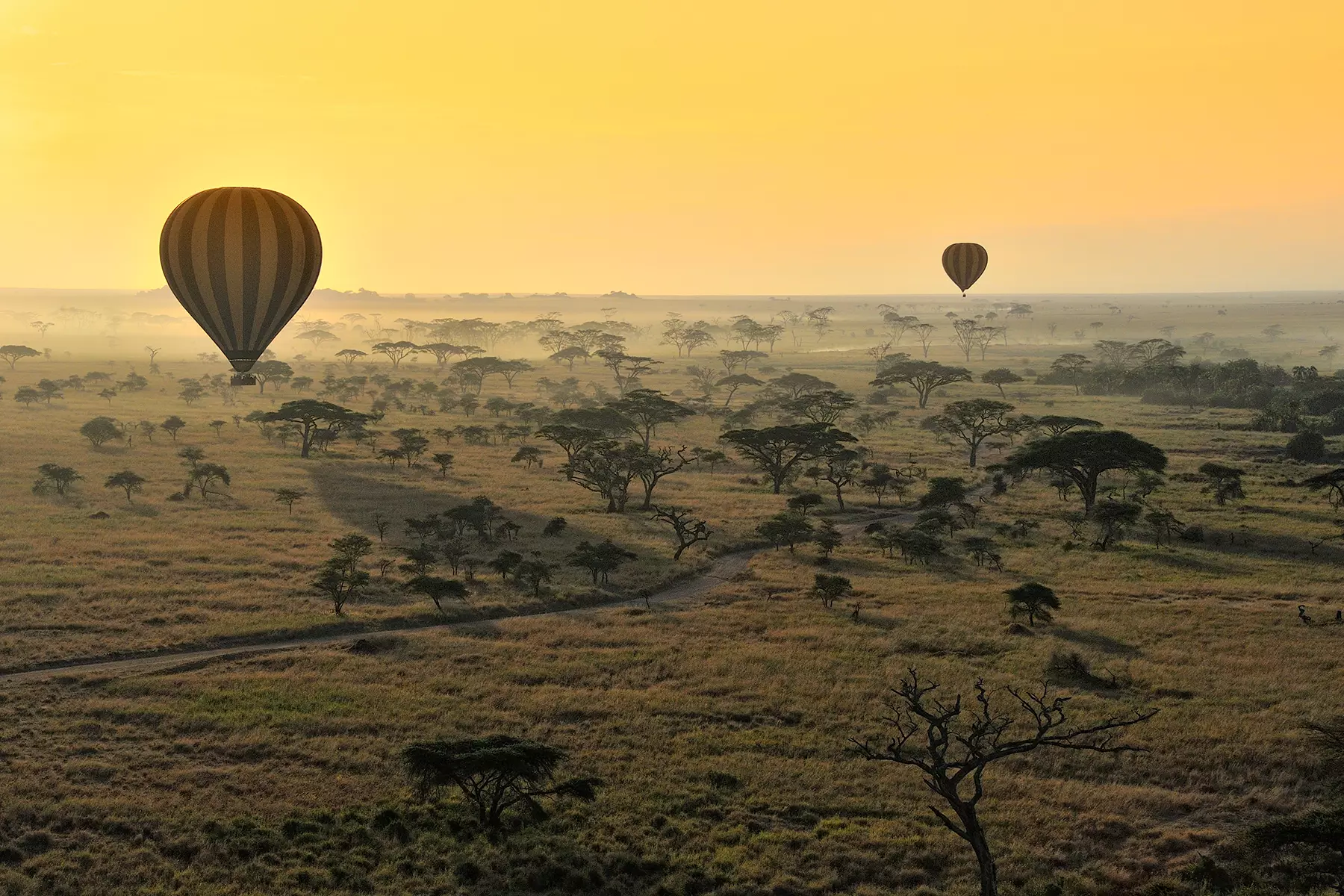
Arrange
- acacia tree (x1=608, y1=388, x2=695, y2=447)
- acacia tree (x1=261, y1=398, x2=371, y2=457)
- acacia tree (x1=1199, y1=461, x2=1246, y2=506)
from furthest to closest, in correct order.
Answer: acacia tree (x1=608, y1=388, x2=695, y2=447)
acacia tree (x1=261, y1=398, x2=371, y2=457)
acacia tree (x1=1199, y1=461, x2=1246, y2=506)

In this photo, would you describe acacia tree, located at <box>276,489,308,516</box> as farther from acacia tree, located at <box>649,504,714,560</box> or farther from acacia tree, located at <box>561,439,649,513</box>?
acacia tree, located at <box>649,504,714,560</box>

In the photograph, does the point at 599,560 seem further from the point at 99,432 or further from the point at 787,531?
the point at 99,432

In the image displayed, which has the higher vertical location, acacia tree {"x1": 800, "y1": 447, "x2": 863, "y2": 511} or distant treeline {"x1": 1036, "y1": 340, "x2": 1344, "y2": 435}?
distant treeline {"x1": 1036, "y1": 340, "x2": 1344, "y2": 435}

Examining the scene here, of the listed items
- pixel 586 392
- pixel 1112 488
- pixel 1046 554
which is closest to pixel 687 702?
pixel 1046 554

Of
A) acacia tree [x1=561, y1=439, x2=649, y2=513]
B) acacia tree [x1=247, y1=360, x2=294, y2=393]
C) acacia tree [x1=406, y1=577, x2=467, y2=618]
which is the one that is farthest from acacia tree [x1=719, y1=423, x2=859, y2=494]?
acacia tree [x1=247, y1=360, x2=294, y2=393]

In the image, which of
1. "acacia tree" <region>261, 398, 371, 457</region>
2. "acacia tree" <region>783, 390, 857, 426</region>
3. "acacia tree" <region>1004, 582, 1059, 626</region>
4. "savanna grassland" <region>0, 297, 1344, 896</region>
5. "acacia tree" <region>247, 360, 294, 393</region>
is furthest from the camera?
"acacia tree" <region>247, 360, 294, 393</region>

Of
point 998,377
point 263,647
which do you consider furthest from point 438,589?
point 998,377
